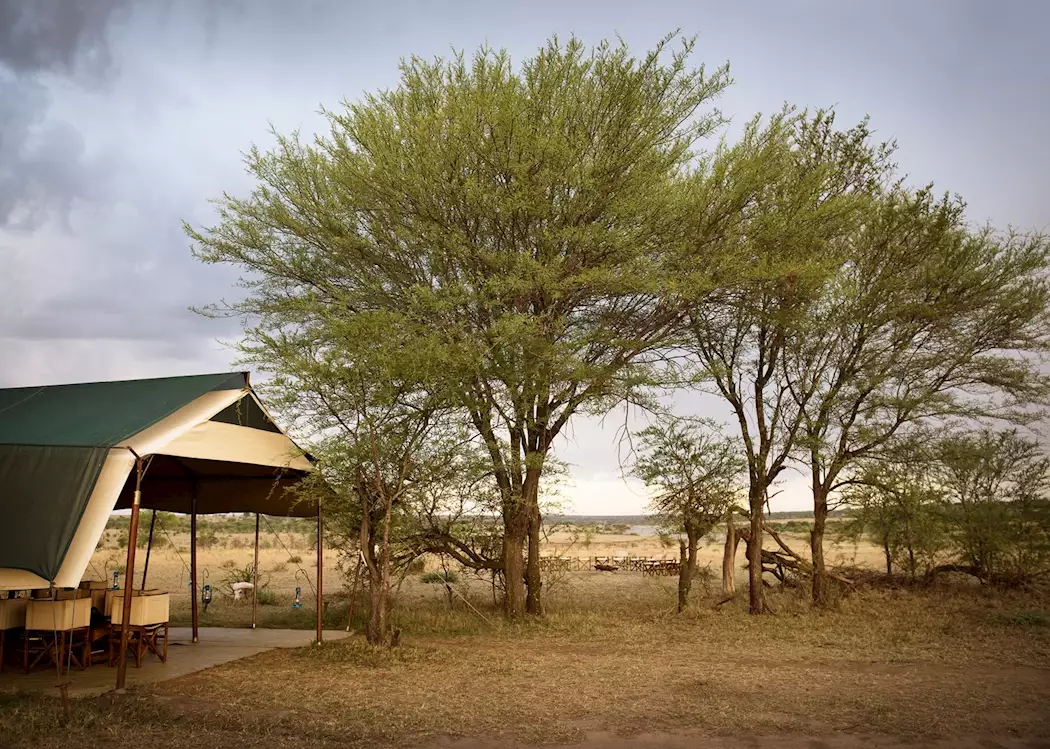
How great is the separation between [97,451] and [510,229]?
8198 millimetres

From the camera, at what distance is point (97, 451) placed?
9.50 m

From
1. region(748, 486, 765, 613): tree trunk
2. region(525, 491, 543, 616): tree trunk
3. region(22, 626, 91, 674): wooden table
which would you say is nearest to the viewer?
region(22, 626, 91, 674): wooden table

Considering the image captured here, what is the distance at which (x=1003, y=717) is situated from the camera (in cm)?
828

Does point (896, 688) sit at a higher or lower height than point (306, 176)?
lower

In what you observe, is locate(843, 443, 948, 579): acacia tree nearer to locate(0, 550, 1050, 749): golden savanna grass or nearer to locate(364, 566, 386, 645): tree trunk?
locate(0, 550, 1050, 749): golden savanna grass

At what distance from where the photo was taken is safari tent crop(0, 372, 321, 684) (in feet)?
29.9

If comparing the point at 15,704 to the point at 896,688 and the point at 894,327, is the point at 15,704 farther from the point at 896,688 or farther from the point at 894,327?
the point at 894,327

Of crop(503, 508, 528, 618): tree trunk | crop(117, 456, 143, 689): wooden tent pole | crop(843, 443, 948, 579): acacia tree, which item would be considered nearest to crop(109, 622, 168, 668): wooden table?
crop(117, 456, 143, 689): wooden tent pole

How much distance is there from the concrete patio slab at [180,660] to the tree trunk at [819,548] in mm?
9806

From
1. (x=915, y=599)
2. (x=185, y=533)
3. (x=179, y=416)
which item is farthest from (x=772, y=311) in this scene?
(x=185, y=533)

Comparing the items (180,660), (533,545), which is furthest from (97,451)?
(533,545)

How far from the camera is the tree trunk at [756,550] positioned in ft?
56.1

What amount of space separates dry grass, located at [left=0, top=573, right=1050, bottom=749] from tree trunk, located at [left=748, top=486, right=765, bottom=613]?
1.27 m

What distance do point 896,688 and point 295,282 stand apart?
40.3 ft
